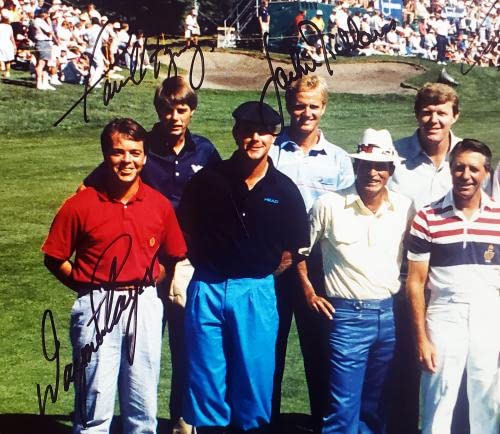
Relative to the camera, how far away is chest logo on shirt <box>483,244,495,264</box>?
13.3ft

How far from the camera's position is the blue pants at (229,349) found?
427 centimetres

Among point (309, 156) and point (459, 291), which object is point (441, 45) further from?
point (459, 291)

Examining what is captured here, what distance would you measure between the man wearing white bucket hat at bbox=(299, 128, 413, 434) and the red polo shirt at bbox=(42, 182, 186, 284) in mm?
874

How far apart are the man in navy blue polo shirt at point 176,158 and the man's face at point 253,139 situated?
0.30 m

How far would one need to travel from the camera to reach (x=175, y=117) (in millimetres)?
4383

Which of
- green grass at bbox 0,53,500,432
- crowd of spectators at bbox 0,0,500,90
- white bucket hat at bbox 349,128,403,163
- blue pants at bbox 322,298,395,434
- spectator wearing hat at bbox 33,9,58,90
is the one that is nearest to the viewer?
white bucket hat at bbox 349,128,403,163

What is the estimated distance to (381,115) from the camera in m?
11.8

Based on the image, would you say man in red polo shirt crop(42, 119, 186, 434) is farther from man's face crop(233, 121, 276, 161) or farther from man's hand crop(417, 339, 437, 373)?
man's hand crop(417, 339, 437, 373)

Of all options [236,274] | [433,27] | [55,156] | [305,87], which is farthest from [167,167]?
[55,156]

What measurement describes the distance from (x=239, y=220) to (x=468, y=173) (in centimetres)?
105

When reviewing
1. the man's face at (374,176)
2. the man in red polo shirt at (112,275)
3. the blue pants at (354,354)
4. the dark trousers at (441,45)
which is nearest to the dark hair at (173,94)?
the man in red polo shirt at (112,275)

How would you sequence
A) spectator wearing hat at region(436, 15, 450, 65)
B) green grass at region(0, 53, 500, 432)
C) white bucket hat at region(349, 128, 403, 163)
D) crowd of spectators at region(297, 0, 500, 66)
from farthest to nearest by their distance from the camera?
1. spectator wearing hat at region(436, 15, 450, 65)
2. green grass at region(0, 53, 500, 432)
3. crowd of spectators at region(297, 0, 500, 66)
4. white bucket hat at region(349, 128, 403, 163)
